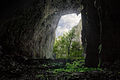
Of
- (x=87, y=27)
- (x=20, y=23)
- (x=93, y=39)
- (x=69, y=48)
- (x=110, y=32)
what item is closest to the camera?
(x=110, y=32)

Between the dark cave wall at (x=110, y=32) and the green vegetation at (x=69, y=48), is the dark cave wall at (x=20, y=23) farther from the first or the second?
the green vegetation at (x=69, y=48)

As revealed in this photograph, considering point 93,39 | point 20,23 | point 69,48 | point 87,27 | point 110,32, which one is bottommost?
point 69,48

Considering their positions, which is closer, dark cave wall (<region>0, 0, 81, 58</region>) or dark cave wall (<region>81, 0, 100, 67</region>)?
dark cave wall (<region>0, 0, 81, 58</region>)

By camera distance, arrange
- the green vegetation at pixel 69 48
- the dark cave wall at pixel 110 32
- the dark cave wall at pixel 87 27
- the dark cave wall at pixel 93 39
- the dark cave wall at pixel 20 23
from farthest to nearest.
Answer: the green vegetation at pixel 69 48
the dark cave wall at pixel 93 39
the dark cave wall at pixel 20 23
the dark cave wall at pixel 87 27
the dark cave wall at pixel 110 32

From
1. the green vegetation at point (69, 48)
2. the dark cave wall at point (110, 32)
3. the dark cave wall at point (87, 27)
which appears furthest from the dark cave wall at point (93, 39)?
the green vegetation at point (69, 48)

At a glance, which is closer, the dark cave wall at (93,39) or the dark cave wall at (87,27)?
the dark cave wall at (87,27)

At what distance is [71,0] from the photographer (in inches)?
682

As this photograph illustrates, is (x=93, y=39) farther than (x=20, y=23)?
No

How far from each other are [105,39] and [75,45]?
30837 mm

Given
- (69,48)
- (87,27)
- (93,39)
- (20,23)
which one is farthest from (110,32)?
(69,48)

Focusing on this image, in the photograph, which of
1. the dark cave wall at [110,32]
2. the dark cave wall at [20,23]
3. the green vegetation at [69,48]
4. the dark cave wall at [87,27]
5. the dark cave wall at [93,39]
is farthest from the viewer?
the green vegetation at [69,48]

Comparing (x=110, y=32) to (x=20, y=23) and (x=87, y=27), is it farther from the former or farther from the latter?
(x=20, y=23)

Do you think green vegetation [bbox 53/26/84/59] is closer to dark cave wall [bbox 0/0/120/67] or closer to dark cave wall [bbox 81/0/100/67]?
dark cave wall [bbox 0/0/120/67]

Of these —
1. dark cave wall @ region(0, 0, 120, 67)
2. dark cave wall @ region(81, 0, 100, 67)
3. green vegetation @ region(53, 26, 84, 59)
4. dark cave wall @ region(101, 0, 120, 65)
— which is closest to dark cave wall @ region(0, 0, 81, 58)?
dark cave wall @ region(0, 0, 120, 67)
